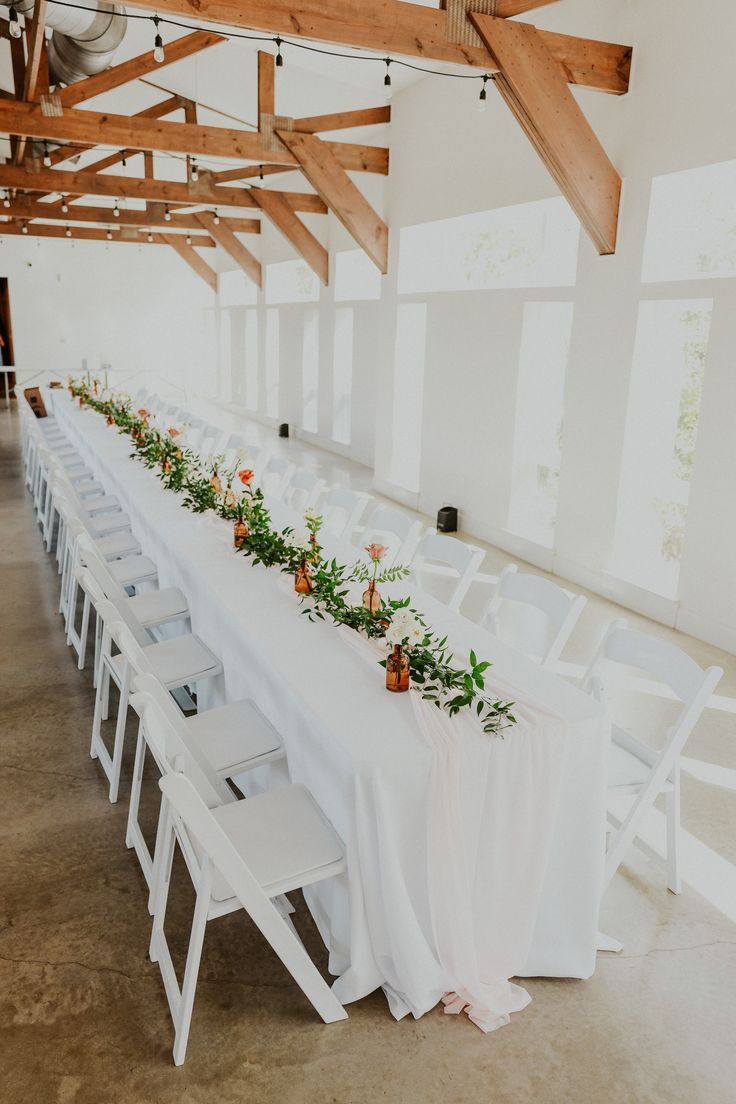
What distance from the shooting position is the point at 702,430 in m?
5.29

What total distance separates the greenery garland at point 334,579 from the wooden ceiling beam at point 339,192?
3.41m

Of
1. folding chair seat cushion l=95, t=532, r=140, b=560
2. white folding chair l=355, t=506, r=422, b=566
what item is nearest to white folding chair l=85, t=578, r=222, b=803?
white folding chair l=355, t=506, r=422, b=566

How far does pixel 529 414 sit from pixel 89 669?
438 cm

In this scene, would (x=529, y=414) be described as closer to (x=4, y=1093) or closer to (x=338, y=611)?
(x=338, y=611)

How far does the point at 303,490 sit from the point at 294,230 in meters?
7.12

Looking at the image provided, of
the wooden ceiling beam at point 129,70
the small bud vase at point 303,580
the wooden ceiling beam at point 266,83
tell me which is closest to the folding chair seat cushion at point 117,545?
the small bud vase at point 303,580

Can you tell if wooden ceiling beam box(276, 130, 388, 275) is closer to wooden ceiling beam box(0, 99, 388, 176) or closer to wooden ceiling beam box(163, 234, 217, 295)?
wooden ceiling beam box(0, 99, 388, 176)

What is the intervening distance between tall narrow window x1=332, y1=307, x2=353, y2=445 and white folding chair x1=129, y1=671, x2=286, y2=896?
9.39 metres

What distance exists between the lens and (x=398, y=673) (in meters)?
2.70

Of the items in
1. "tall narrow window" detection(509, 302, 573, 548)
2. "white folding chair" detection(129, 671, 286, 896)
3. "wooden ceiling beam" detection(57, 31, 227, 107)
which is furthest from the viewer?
"wooden ceiling beam" detection(57, 31, 227, 107)

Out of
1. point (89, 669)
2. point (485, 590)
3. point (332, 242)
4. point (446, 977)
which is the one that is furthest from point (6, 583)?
point (332, 242)

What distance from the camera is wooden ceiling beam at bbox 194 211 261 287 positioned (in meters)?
15.5

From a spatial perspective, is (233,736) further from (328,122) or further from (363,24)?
(328,122)

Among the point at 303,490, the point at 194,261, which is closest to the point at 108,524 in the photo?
the point at 303,490
